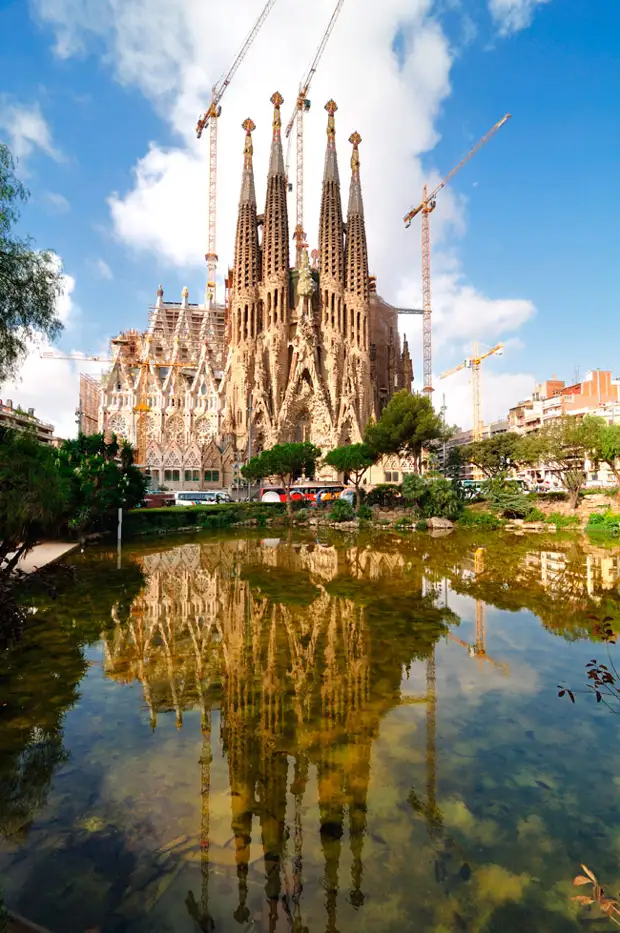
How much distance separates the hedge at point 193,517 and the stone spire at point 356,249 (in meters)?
30.6

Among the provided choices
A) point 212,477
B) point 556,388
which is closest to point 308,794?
point 212,477

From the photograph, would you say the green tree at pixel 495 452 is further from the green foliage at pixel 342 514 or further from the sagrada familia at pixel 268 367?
the green foliage at pixel 342 514

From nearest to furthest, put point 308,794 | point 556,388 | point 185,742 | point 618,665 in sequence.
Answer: point 308,794 < point 185,742 < point 618,665 < point 556,388

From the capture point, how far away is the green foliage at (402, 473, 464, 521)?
29906mm

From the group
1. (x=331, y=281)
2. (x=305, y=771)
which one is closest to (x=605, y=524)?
(x=305, y=771)

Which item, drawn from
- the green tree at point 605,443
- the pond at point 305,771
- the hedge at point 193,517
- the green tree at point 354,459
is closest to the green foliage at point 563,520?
the green tree at point 605,443

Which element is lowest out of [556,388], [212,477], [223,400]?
[212,477]

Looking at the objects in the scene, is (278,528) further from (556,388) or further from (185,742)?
(556,388)

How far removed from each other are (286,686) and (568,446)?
109 feet

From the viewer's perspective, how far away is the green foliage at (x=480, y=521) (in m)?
27.8

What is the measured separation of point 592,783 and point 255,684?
11.9 ft

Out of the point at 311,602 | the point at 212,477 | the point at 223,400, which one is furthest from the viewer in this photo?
the point at 223,400

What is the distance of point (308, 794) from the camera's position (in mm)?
4074

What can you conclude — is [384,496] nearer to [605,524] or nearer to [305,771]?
[605,524]
